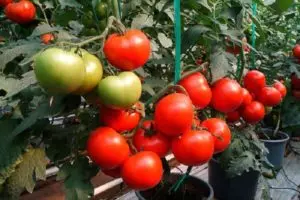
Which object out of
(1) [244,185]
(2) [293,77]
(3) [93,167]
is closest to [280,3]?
(3) [93,167]

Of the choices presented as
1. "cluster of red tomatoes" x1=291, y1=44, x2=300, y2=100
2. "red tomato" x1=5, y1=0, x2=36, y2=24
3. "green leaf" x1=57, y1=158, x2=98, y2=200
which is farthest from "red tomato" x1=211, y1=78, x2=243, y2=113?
"cluster of red tomatoes" x1=291, y1=44, x2=300, y2=100

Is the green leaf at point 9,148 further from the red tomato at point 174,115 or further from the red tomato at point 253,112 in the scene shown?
the red tomato at point 253,112

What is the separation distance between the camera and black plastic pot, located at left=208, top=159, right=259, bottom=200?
4.58ft

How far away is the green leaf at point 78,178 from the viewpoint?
582mm

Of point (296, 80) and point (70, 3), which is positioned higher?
point (70, 3)

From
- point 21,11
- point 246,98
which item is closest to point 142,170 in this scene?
point 246,98

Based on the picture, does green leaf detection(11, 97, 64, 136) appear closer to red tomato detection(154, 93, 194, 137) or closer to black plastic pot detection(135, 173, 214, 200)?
red tomato detection(154, 93, 194, 137)

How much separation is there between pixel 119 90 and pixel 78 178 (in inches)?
8.7

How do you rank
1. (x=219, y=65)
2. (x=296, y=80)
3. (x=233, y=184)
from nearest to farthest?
(x=219, y=65), (x=233, y=184), (x=296, y=80)

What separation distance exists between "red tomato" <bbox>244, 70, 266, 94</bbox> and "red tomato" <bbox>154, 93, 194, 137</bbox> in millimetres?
343

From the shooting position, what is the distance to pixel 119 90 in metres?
0.45

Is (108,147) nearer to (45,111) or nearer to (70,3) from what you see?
(45,111)

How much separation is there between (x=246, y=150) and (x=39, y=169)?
58cm

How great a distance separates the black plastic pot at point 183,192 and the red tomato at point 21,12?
2.18ft
